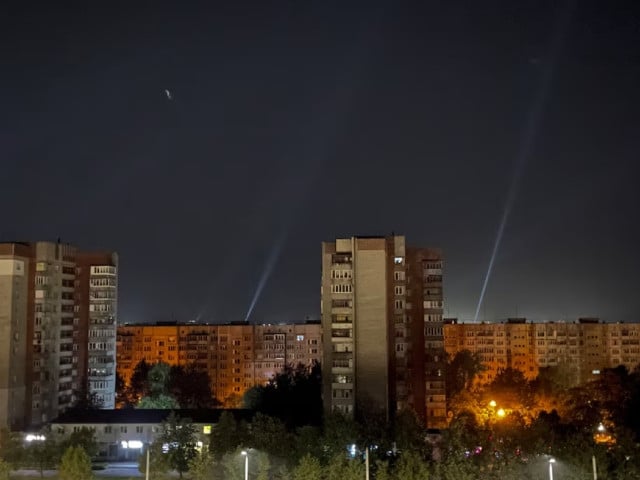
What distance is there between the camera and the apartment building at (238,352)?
196 feet

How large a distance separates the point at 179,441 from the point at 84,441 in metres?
3.69

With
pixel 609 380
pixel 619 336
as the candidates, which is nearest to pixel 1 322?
pixel 609 380

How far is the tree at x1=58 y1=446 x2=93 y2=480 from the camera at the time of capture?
76.5ft

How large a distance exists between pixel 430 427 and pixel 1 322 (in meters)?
19.5

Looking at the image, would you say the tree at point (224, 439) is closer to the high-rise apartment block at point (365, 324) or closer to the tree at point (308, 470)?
the tree at point (308, 470)

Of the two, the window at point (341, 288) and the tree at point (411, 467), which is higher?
the window at point (341, 288)

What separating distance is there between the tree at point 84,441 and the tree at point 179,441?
2566 millimetres

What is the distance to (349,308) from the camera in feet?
98.1

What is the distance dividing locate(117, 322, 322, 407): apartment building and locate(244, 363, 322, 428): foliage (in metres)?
16.5

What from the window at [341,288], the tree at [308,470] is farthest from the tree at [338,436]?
the window at [341,288]

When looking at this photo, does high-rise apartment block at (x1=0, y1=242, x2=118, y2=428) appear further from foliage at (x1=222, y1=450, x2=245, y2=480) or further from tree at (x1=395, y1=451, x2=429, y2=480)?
tree at (x1=395, y1=451, x2=429, y2=480)

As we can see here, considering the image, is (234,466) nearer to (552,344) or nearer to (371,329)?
(371,329)

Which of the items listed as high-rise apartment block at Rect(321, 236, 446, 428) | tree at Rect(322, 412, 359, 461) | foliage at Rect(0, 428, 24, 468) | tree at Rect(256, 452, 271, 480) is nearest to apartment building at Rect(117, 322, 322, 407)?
high-rise apartment block at Rect(321, 236, 446, 428)

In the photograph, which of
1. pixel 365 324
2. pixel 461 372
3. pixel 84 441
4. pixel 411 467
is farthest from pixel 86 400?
pixel 461 372
